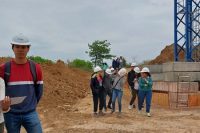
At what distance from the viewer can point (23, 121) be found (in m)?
5.61

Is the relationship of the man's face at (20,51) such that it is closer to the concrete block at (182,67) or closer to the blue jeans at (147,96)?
the blue jeans at (147,96)

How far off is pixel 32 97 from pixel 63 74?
82.0 feet

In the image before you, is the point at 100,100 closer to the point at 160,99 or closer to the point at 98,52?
the point at 160,99

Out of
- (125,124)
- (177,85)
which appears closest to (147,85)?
(125,124)

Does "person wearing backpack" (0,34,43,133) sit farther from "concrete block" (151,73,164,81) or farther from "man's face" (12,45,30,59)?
"concrete block" (151,73,164,81)

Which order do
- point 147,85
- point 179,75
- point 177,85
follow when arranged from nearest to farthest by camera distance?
point 147,85 → point 177,85 → point 179,75

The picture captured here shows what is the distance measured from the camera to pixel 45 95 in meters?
21.2

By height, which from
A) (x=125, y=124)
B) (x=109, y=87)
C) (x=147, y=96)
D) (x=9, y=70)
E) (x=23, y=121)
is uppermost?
(x=9, y=70)

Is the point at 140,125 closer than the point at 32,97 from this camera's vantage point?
No

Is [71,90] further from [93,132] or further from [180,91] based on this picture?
[93,132]

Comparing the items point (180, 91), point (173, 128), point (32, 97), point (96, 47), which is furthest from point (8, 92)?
point (96, 47)

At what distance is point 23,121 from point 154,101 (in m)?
14.7

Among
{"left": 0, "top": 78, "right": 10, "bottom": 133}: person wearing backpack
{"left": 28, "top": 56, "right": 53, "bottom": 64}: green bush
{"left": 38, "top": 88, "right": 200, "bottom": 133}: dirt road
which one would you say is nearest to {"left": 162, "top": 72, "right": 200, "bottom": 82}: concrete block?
{"left": 38, "top": 88, "right": 200, "bottom": 133}: dirt road

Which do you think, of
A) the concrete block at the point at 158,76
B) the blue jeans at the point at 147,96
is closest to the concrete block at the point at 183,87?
the concrete block at the point at 158,76
